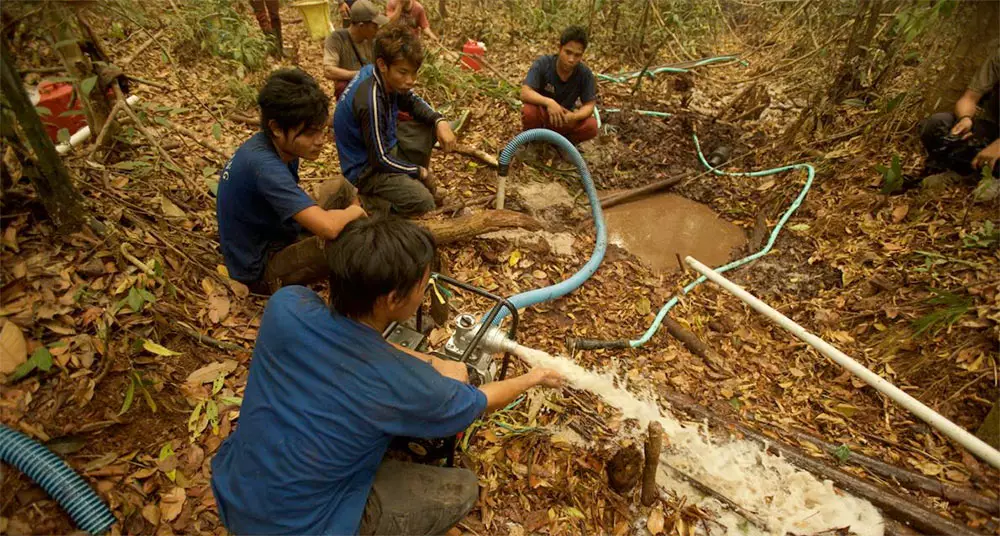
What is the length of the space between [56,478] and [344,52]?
4.54m

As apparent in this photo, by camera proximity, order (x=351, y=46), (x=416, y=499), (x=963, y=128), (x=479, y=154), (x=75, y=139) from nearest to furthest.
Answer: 1. (x=416, y=499)
2. (x=75, y=139)
3. (x=963, y=128)
4. (x=351, y=46)
5. (x=479, y=154)

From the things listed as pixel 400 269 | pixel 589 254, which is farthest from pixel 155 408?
pixel 589 254

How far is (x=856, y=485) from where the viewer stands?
2719 millimetres

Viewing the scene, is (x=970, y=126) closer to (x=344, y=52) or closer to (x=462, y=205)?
(x=462, y=205)

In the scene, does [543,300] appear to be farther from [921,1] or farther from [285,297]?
[921,1]

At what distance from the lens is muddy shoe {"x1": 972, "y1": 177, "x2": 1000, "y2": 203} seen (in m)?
3.82

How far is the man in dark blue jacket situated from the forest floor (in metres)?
0.66

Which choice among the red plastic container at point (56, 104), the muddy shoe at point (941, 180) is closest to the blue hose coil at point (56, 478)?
the red plastic container at point (56, 104)

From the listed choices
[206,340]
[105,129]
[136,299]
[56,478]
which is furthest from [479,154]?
[56,478]

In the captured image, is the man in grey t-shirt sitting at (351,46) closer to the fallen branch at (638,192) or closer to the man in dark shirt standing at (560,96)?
the man in dark shirt standing at (560,96)

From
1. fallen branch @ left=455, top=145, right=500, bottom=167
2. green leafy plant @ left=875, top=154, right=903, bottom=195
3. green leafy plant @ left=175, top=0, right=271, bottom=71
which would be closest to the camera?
green leafy plant @ left=875, top=154, right=903, bottom=195

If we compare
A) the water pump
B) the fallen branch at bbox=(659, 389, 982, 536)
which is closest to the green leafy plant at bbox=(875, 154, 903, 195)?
the fallen branch at bbox=(659, 389, 982, 536)

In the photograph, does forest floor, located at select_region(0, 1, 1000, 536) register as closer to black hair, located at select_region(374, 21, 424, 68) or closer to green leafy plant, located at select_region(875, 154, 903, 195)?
green leafy plant, located at select_region(875, 154, 903, 195)

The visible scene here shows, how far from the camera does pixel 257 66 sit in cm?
597
